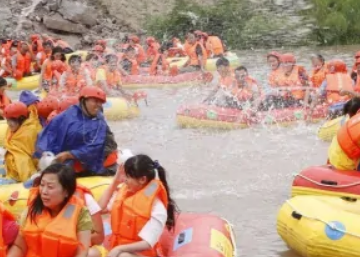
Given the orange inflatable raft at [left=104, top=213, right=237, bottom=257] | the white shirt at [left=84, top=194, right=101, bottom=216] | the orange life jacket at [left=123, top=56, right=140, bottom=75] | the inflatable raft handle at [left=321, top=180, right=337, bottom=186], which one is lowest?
the orange life jacket at [left=123, top=56, right=140, bottom=75]

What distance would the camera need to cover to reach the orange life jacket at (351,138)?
20.4ft

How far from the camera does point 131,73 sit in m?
15.3

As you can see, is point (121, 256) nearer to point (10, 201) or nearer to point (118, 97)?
point (10, 201)

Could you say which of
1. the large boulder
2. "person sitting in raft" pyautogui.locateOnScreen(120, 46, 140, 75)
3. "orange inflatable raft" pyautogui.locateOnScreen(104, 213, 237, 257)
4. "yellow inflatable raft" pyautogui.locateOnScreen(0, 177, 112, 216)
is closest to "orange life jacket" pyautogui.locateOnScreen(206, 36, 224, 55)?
"person sitting in raft" pyautogui.locateOnScreen(120, 46, 140, 75)

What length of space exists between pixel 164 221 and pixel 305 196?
179cm

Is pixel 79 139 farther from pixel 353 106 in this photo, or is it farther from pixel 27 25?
pixel 27 25

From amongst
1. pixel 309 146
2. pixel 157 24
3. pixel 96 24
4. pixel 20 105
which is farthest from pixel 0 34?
pixel 20 105

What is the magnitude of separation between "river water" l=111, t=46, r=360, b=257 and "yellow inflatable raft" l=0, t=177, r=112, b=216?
1.21 meters

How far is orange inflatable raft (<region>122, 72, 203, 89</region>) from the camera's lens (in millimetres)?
14930

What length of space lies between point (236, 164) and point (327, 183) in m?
2.77

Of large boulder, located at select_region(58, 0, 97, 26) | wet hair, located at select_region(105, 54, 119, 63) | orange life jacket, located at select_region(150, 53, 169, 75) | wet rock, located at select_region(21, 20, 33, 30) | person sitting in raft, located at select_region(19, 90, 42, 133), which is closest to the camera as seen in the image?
person sitting in raft, located at select_region(19, 90, 42, 133)

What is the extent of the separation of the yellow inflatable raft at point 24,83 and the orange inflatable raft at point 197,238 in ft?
35.3

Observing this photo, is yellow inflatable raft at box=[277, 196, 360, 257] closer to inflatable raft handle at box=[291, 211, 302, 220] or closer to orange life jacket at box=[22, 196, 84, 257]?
inflatable raft handle at box=[291, 211, 302, 220]

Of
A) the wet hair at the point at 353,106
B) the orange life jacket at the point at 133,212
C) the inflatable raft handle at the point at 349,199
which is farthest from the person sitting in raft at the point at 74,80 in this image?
the orange life jacket at the point at 133,212
